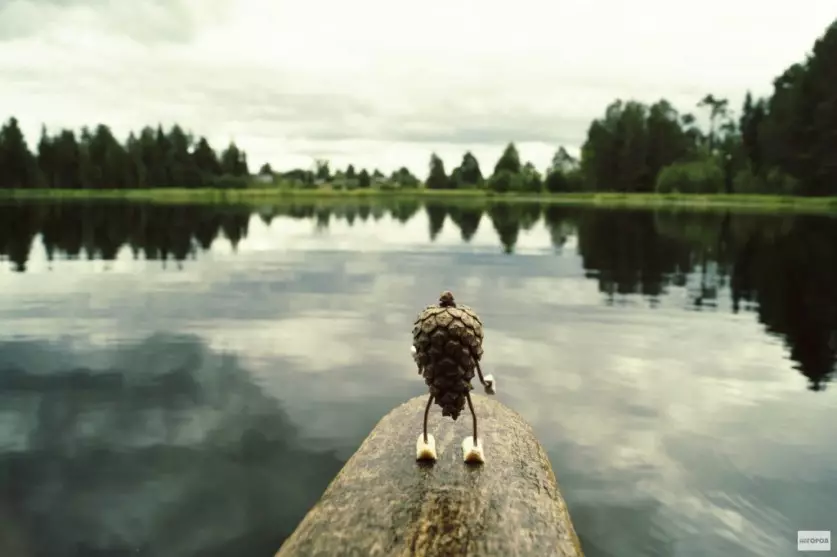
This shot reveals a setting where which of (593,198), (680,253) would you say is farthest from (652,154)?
(680,253)

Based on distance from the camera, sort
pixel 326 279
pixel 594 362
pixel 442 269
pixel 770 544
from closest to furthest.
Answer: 1. pixel 770 544
2. pixel 594 362
3. pixel 326 279
4. pixel 442 269

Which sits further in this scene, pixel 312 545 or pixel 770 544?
pixel 770 544

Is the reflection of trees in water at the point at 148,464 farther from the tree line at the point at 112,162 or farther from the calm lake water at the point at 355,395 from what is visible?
the tree line at the point at 112,162

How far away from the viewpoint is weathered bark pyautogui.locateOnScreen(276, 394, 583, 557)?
A: 6.56 m

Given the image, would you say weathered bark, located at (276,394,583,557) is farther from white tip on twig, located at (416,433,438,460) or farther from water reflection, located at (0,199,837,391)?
water reflection, located at (0,199,837,391)

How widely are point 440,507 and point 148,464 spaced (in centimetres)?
746

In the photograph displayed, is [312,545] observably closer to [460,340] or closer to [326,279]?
[460,340]

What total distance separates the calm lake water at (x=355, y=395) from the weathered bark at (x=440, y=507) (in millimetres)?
2923

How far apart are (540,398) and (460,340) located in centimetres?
888

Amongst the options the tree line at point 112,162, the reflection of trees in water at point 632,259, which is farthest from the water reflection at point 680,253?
the tree line at point 112,162

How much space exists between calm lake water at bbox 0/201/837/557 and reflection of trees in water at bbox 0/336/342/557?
5 cm

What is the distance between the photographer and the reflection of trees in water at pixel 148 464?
10477 millimetres

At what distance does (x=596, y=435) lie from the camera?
551 inches

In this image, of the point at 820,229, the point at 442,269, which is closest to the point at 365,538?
the point at 442,269
